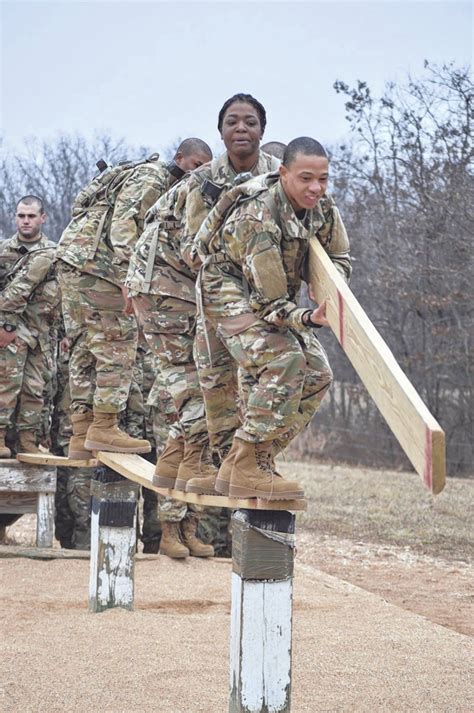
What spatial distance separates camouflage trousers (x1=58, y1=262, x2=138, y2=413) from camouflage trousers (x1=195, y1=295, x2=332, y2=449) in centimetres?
215

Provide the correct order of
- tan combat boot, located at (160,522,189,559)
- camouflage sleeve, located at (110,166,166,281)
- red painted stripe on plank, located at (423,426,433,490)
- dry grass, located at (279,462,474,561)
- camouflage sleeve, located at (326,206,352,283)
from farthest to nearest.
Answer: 1. dry grass, located at (279,462,474,561)
2. tan combat boot, located at (160,522,189,559)
3. camouflage sleeve, located at (110,166,166,281)
4. camouflage sleeve, located at (326,206,352,283)
5. red painted stripe on plank, located at (423,426,433,490)

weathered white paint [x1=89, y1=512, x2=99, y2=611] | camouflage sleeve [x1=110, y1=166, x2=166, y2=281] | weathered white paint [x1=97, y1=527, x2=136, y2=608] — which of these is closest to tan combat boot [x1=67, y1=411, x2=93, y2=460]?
weathered white paint [x1=89, y1=512, x2=99, y2=611]

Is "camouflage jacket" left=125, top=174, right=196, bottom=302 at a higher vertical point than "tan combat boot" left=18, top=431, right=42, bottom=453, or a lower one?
higher

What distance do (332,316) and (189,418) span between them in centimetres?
170

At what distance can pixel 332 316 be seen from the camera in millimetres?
4211

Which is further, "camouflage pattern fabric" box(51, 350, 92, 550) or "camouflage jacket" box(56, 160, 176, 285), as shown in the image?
"camouflage pattern fabric" box(51, 350, 92, 550)

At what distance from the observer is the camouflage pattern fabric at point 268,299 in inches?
178

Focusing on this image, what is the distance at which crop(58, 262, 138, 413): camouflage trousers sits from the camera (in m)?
7.17

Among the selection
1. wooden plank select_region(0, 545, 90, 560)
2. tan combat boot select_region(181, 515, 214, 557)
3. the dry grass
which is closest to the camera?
wooden plank select_region(0, 545, 90, 560)

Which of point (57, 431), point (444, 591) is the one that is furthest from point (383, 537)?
point (57, 431)

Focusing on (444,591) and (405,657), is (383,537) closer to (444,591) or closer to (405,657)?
(444,591)

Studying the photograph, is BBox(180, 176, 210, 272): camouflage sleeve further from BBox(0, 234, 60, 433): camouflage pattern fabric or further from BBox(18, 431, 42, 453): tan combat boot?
BBox(18, 431, 42, 453): tan combat boot

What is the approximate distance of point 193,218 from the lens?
5.53 meters

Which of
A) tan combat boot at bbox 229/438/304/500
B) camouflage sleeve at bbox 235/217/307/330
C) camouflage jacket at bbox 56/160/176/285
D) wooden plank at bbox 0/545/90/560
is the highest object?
camouflage jacket at bbox 56/160/176/285
